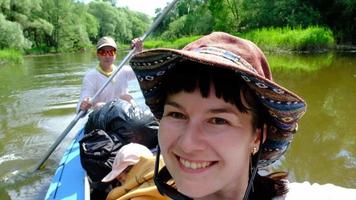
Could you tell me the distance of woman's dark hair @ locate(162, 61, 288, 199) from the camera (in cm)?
93

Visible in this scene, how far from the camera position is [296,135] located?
499 cm

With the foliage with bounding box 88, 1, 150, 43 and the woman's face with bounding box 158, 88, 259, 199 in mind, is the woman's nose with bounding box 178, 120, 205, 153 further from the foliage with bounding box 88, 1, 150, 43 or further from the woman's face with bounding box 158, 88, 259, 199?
the foliage with bounding box 88, 1, 150, 43

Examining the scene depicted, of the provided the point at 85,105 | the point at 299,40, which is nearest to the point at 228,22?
the point at 299,40

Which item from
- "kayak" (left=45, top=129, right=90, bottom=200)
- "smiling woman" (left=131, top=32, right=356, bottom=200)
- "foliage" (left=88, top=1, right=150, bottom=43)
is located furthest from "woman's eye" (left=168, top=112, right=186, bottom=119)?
"foliage" (left=88, top=1, right=150, bottom=43)

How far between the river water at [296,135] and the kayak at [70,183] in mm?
1088

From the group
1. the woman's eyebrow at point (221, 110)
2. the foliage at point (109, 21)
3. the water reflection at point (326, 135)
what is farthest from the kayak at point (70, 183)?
the foliage at point (109, 21)

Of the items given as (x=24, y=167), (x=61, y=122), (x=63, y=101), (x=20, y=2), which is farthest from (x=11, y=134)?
(x=20, y=2)

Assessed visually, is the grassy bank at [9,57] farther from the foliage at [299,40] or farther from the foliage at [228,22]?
the foliage at [299,40]

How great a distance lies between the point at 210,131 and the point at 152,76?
0.23 m

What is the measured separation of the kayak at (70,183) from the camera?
92.5 inches

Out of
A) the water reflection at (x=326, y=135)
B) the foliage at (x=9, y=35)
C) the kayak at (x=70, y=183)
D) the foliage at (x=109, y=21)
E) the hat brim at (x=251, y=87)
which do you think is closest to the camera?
the hat brim at (x=251, y=87)

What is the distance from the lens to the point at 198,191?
934 millimetres

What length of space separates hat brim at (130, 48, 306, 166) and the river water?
2924 mm

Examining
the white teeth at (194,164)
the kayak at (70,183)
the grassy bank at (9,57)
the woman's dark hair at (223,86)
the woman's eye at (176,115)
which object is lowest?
the grassy bank at (9,57)
